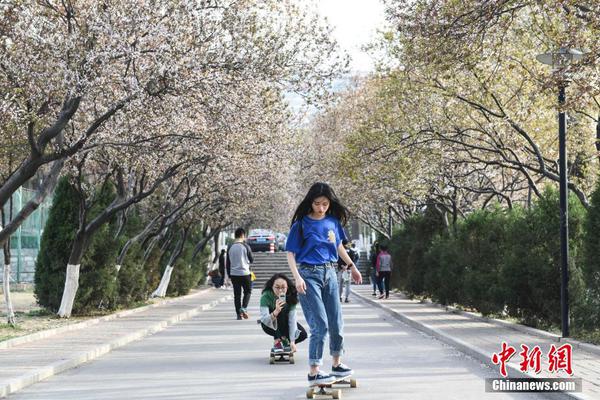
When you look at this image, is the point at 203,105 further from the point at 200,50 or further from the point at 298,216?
the point at 298,216

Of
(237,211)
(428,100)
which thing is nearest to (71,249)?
(428,100)

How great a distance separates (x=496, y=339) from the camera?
1702 cm

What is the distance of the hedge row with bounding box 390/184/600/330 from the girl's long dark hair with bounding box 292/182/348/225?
19.6ft

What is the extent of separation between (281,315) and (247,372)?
5.35 feet

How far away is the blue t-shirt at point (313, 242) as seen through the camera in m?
10.8

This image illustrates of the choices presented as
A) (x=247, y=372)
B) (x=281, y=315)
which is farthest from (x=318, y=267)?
(x=281, y=315)

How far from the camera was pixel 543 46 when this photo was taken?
2341 centimetres

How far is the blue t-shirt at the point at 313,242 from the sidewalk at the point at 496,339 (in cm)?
248

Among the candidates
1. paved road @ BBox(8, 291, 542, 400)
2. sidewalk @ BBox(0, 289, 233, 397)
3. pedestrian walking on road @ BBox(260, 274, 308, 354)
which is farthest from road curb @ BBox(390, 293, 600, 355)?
sidewalk @ BBox(0, 289, 233, 397)

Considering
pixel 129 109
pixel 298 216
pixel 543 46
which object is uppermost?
pixel 543 46

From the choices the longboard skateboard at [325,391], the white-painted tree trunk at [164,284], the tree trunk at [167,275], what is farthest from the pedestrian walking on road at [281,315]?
the white-painted tree trunk at [164,284]

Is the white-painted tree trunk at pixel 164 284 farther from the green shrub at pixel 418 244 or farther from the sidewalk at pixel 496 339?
the sidewalk at pixel 496 339

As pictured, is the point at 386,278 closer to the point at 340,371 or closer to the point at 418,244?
the point at 418,244

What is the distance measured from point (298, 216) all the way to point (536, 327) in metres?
10.0
